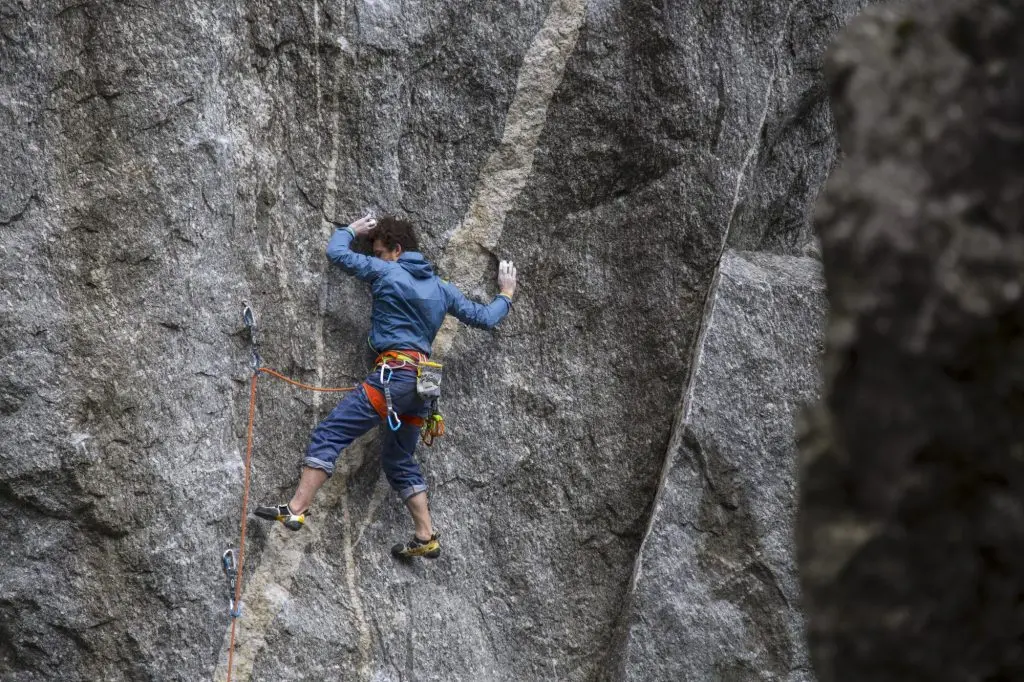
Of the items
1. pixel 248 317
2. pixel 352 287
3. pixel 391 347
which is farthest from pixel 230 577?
pixel 352 287

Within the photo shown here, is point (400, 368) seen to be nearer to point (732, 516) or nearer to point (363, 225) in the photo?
point (363, 225)

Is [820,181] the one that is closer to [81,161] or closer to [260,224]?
[260,224]

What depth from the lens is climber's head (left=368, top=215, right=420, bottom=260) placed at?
24.2 ft

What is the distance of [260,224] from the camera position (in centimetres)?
745

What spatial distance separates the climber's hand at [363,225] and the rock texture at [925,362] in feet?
17.2

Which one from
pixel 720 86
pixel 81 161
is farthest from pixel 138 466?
pixel 720 86

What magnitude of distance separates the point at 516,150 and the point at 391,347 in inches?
75.9

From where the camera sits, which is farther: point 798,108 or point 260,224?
point 798,108

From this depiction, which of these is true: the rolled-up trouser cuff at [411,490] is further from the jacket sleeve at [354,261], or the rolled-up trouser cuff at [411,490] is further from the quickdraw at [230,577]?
the jacket sleeve at [354,261]

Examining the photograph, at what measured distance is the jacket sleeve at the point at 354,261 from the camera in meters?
7.19

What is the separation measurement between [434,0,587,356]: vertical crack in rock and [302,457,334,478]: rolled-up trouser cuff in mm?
1279

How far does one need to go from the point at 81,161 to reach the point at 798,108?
18.2ft

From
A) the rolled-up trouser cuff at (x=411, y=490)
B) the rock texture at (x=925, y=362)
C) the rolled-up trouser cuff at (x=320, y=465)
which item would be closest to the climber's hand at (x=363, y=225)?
the rolled-up trouser cuff at (x=320, y=465)

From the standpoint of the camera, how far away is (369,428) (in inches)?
290
